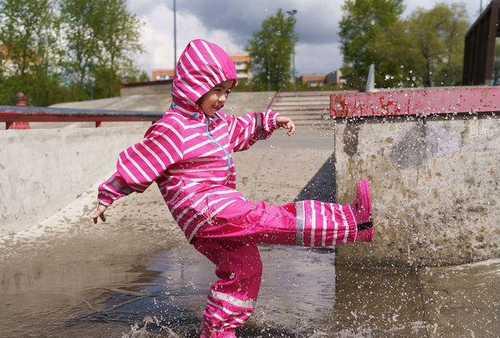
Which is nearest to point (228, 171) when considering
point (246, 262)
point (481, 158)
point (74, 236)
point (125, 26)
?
point (246, 262)

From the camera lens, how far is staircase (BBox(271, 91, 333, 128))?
1934 cm

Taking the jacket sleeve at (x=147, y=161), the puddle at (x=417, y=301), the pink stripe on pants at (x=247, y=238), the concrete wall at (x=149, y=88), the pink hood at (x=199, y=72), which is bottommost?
the puddle at (x=417, y=301)

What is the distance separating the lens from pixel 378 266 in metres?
4.46

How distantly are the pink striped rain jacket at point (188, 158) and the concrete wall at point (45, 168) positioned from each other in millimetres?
3413

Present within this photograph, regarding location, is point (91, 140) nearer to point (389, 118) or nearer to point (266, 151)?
point (266, 151)

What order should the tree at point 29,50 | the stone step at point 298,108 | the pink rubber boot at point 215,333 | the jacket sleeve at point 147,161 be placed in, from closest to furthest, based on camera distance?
the jacket sleeve at point 147,161
the pink rubber boot at point 215,333
the stone step at point 298,108
the tree at point 29,50

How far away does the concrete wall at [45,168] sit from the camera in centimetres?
575

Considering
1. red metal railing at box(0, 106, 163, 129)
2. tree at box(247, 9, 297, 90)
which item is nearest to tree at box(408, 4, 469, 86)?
tree at box(247, 9, 297, 90)

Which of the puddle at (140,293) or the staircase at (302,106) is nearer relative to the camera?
the puddle at (140,293)

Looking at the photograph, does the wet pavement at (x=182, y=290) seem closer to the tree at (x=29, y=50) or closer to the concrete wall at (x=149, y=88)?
the concrete wall at (x=149, y=88)

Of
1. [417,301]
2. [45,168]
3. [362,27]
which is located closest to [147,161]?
[417,301]

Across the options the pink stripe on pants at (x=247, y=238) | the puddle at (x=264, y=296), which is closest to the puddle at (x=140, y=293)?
the puddle at (x=264, y=296)

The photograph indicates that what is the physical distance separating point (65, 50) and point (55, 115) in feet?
123

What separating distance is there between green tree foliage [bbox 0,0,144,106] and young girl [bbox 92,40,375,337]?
125 ft
